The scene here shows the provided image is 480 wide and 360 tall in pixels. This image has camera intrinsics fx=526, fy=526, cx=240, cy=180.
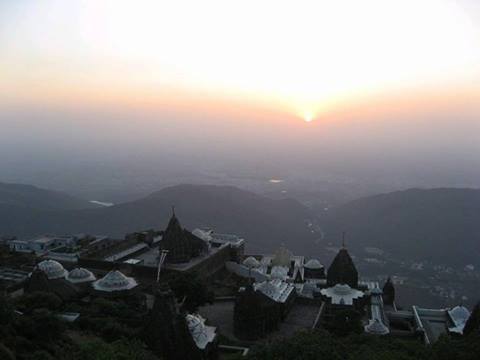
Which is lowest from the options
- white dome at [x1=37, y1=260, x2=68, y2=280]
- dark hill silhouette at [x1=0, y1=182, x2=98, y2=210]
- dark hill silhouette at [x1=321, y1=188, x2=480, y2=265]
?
dark hill silhouette at [x1=0, y1=182, x2=98, y2=210]

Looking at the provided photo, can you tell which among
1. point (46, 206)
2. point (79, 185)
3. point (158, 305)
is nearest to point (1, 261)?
point (158, 305)

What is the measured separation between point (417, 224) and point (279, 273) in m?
56.8

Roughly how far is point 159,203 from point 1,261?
54899 mm

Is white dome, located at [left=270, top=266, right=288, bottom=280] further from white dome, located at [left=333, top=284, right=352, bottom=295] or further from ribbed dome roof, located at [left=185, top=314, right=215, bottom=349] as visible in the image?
ribbed dome roof, located at [left=185, top=314, right=215, bottom=349]

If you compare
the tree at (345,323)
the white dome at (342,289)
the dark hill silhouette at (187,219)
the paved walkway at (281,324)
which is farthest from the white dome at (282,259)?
the dark hill silhouette at (187,219)

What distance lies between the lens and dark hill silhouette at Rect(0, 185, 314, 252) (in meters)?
72.0

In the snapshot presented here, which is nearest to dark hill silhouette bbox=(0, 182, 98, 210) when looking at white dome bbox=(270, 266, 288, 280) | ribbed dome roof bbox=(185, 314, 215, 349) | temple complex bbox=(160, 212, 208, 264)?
temple complex bbox=(160, 212, 208, 264)

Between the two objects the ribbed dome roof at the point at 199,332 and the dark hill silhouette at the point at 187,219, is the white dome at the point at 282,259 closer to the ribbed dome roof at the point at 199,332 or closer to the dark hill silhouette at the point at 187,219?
the ribbed dome roof at the point at 199,332

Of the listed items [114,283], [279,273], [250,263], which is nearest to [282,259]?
[250,263]

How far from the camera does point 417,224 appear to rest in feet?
267

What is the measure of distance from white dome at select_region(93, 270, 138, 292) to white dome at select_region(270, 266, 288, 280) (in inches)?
368

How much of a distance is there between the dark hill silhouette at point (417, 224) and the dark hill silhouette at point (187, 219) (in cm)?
786

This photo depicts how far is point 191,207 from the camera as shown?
84.1 meters

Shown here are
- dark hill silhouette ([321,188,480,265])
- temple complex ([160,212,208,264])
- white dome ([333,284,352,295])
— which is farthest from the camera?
dark hill silhouette ([321,188,480,265])
